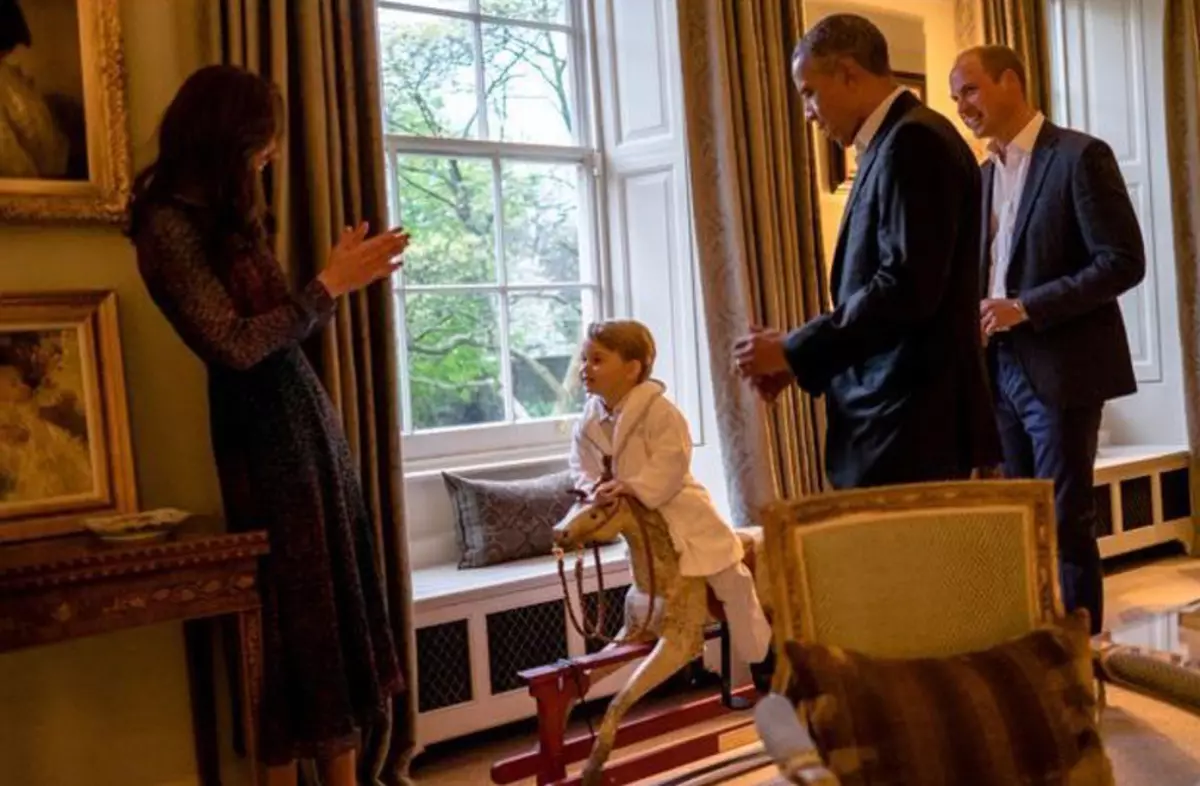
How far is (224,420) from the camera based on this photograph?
2.25 metres

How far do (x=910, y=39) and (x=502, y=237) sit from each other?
6.42ft

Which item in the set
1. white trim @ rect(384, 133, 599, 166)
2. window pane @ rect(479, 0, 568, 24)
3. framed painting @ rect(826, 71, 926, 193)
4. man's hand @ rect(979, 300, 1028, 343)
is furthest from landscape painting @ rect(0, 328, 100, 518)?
framed painting @ rect(826, 71, 926, 193)

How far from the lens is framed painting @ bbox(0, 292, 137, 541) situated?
243 centimetres

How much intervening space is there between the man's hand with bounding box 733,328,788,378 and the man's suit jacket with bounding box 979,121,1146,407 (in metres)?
1.22

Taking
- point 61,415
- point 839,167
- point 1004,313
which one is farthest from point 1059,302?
point 61,415

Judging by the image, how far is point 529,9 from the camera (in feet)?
12.4

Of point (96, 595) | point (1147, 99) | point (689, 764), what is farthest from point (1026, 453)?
point (1147, 99)

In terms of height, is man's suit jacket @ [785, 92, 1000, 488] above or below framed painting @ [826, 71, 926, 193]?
below

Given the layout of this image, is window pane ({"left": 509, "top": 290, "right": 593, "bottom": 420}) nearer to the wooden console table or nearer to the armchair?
the wooden console table

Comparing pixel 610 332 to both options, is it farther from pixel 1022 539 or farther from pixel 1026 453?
pixel 1026 453

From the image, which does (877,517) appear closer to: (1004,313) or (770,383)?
(770,383)

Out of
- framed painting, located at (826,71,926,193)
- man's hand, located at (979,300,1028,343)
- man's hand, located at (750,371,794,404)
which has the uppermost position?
framed painting, located at (826,71,926,193)

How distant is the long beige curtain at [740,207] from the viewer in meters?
3.56

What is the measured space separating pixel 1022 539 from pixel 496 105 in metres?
2.41
